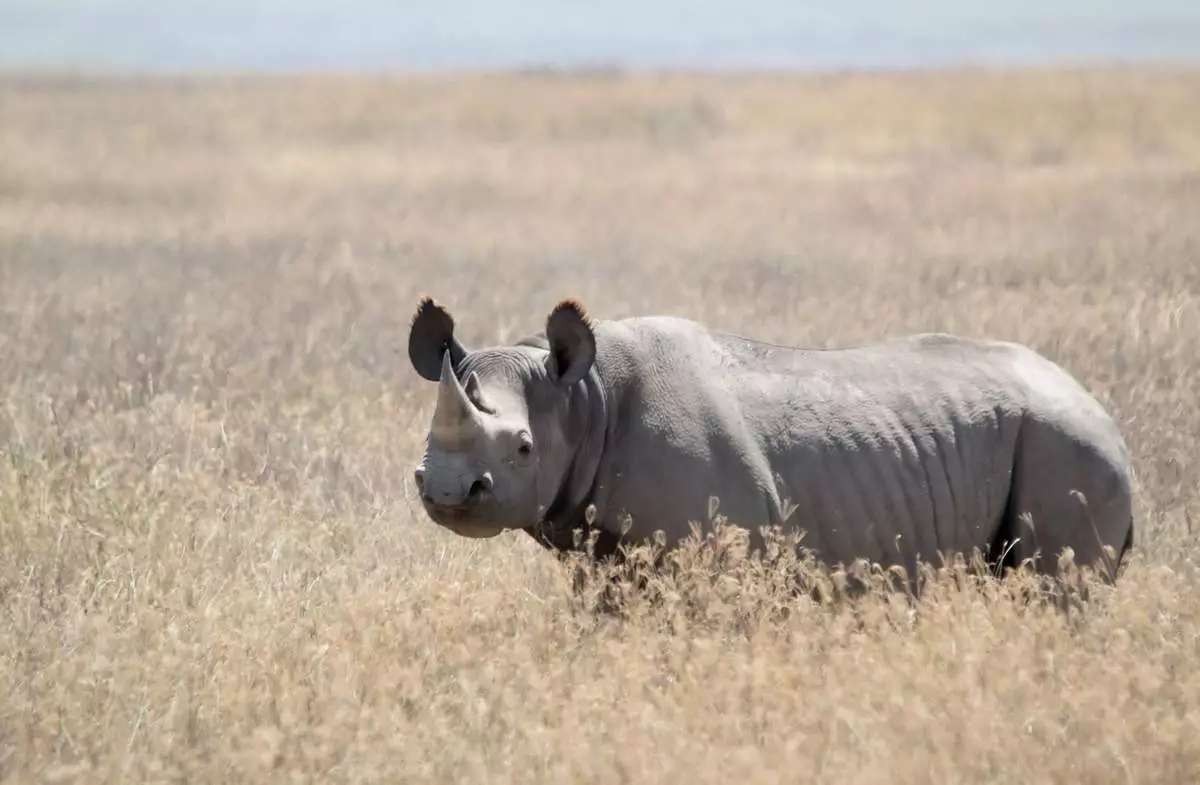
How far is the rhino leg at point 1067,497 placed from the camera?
6387mm

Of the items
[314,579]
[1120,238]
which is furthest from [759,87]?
[314,579]

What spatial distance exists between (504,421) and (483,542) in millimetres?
1623

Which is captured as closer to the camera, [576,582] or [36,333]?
[576,582]

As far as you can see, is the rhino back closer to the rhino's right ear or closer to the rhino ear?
the rhino ear

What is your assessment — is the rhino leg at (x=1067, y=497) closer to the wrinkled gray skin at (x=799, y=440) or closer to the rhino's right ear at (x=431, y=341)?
the wrinkled gray skin at (x=799, y=440)

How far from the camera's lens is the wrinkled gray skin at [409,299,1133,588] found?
5891 millimetres

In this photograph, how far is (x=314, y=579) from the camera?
6.63 m

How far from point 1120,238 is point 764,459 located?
987 cm

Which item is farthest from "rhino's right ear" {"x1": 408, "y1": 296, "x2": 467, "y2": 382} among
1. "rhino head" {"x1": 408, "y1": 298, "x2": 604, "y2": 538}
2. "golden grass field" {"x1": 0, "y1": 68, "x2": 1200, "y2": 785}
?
"golden grass field" {"x1": 0, "y1": 68, "x2": 1200, "y2": 785}

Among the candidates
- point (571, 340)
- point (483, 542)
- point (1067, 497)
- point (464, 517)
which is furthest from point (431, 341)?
point (1067, 497)

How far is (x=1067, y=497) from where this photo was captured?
6.39 m

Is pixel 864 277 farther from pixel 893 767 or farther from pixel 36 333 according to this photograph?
pixel 893 767

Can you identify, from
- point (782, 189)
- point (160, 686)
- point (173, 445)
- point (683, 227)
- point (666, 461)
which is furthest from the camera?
point (782, 189)

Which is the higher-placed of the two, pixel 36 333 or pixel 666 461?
pixel 666 461
